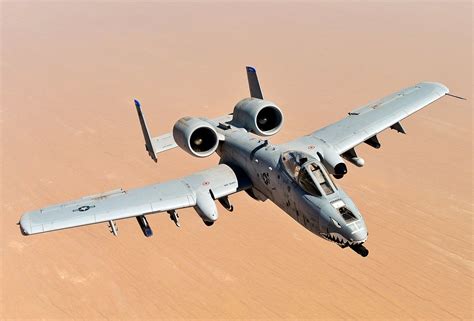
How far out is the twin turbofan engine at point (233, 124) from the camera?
56.0 feet

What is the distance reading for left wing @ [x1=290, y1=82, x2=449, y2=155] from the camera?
1795 centimetres

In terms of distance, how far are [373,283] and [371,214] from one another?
12.6 feet

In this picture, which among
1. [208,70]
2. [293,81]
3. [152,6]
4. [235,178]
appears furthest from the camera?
[152,6]

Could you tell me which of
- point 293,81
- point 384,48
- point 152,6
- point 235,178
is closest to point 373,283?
point 235,178

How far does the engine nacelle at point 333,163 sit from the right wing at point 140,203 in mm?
2958

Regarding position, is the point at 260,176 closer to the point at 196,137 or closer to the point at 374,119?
the point at 196,137

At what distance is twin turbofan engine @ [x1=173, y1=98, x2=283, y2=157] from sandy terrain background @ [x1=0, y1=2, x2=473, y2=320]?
321 centimetres

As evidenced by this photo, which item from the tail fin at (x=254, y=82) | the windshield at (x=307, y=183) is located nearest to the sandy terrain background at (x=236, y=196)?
the windshield at (x=307, y=183)

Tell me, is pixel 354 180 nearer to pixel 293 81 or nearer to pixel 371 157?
pixel 371 157

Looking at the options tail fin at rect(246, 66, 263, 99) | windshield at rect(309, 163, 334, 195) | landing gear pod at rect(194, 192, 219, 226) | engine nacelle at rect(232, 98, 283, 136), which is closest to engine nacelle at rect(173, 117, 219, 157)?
engine nacelle at rect(232, 98, 283, 136)

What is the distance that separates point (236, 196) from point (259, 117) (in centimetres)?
371

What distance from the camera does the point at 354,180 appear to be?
68.2ft

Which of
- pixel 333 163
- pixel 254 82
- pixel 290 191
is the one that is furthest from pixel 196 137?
pixel 333 163

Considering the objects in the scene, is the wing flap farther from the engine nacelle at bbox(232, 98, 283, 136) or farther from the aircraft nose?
the aircraft nose
